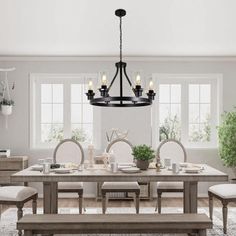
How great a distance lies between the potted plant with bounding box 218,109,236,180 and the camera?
684 cm

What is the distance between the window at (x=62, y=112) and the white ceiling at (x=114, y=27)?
631mm

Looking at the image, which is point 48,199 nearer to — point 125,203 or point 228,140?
point 125,203

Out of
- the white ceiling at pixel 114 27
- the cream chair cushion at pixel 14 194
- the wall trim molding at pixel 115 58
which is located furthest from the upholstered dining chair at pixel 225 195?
the wall trim molding at pixel 115 58

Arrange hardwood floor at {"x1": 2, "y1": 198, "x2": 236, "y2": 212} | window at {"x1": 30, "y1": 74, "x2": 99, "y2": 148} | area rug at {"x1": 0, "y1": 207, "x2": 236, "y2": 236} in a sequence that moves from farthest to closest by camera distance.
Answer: window at {"x1": 30, "y1": 74, "x2": 99, "y2": 148} → hardwood floor at {"x1": 2, "y1": 198, "x2": 236, "y2": 212} → area rug at {"x1": 0, "y1": 207, "x2": 236, "y2": 236}

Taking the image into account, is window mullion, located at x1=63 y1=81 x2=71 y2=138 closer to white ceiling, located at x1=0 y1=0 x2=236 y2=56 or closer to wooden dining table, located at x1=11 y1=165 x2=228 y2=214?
white ceiling, located at x1=0 y1=0 x2=236 y2=56

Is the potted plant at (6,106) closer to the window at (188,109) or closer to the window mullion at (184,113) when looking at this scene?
the window at (188,109)

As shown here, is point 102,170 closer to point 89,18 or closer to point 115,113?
point 89,18

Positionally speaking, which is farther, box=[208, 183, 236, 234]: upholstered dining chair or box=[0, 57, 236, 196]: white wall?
box=[0, 57, 236, 196]: white wall

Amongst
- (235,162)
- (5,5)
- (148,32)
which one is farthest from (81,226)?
(235,162)

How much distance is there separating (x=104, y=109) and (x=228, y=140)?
204 centimetres

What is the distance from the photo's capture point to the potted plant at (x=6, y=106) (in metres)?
7.13

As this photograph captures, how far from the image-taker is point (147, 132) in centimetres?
736

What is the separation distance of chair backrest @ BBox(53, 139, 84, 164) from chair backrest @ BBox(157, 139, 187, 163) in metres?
1.03

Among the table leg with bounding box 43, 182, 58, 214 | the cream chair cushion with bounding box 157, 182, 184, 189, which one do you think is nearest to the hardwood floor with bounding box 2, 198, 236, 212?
the cream chair cushion with bounding box 157, 182, 184, 189
